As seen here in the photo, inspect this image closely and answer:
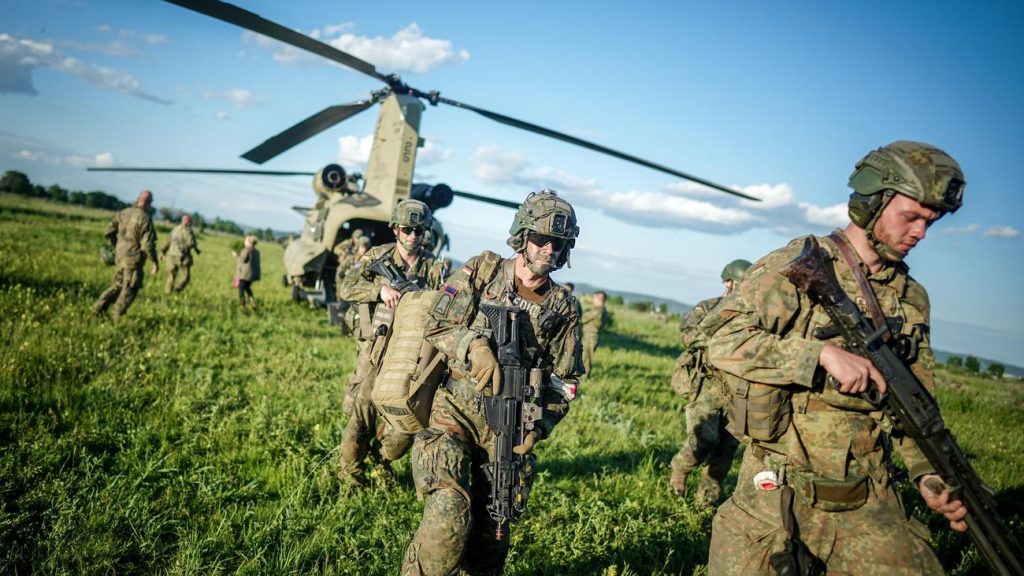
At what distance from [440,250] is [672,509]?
7.16m

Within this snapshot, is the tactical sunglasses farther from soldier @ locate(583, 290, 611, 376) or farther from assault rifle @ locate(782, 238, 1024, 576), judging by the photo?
soldier @ locate(583, 290, 611, 376)

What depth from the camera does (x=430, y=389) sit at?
3547 mm

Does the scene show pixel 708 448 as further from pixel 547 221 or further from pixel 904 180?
pixel 904 180

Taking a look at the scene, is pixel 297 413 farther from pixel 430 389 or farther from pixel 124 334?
pixel 124 334

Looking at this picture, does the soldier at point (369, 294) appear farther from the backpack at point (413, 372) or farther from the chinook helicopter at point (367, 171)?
the chinook helicopter at point (367, 171)

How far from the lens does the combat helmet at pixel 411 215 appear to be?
5.32 metres

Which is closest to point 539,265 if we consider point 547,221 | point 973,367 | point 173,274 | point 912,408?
point 547,221

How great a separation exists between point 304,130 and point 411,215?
598cm

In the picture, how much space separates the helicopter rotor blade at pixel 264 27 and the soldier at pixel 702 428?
6014mm

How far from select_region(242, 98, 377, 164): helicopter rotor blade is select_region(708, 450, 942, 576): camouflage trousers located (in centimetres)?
948

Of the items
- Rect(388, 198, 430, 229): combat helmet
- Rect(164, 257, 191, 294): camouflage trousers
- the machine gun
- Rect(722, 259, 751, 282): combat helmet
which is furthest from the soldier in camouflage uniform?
Rect(164, 257, 191, 294): camouflage trousers

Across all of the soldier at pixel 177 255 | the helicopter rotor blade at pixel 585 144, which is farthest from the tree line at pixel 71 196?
the helicopter rotor blade at pixel 585 144

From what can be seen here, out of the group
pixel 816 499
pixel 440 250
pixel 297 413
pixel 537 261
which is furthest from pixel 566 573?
pixel 440 250

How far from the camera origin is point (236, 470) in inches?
183
